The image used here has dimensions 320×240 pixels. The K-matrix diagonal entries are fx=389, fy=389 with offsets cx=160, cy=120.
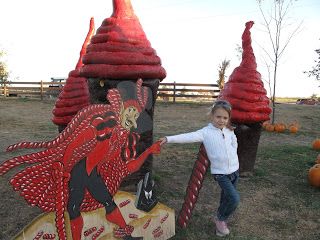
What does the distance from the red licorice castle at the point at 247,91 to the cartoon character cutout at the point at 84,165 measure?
8.16 ft

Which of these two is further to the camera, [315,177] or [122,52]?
[315,177]

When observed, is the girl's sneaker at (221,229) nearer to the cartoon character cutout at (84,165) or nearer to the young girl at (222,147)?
the young girl at (222,147)

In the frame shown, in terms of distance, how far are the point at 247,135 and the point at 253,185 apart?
30.8 inches

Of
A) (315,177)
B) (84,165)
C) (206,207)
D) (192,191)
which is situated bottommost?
(206,207)

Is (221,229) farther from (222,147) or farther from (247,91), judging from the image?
(247,91)

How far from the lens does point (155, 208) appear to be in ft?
12.9

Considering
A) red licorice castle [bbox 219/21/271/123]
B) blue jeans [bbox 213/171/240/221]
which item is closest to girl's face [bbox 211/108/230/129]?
blue jeans [bbox 213/171/240/221]

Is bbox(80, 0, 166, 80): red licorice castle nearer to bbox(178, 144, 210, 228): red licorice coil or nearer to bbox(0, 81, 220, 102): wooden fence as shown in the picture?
bbox(178, 144, 210, 228): red licorice coil

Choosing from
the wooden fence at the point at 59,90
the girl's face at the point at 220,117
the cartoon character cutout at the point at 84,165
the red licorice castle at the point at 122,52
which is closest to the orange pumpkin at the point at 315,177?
the girl's face at the point at 220,117

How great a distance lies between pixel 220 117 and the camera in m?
3.91

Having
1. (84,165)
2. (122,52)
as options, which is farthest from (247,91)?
(84,165)

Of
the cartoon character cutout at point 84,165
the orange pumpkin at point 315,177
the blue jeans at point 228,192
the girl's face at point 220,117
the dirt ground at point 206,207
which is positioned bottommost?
the dirt ground at point 206,207

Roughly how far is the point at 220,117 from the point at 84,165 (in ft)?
4.73

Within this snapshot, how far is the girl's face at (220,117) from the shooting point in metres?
3.90
